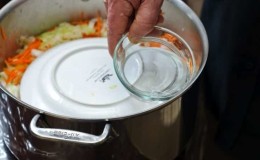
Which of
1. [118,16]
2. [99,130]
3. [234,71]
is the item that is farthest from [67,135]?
[234,71]

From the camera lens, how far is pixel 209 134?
3.16 feet

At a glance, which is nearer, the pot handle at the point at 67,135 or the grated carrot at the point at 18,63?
the pot handle at the point at 67,135

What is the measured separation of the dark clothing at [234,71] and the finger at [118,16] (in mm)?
222

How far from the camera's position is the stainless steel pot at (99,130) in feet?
1.58

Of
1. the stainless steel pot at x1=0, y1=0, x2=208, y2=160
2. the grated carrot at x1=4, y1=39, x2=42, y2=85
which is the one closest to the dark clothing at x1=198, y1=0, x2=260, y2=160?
the stainless steel pot at x1=0, y1=0, x2=208, y2=160

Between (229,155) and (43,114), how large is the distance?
0.59 meters

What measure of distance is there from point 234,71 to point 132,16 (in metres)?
0.28

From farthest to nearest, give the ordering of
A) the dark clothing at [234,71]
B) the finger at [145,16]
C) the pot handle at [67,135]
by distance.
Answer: the dark clothing at [234,71] < the finger at [145,16] < the pot handle at [67,135]

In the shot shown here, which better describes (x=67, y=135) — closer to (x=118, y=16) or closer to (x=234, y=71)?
(x=118, y=16)

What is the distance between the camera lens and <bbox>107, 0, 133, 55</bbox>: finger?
604mm

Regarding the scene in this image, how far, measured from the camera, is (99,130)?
487mm

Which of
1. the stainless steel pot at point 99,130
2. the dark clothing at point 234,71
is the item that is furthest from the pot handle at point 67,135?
the dark clothing at point 234,71

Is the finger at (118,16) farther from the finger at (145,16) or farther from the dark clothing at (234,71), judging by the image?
the dark clothing at (234,71)

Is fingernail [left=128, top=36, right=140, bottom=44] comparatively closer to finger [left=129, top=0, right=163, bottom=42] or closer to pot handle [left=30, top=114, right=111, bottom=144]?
finger [left=129, top=0, right=163, bottom=42]
